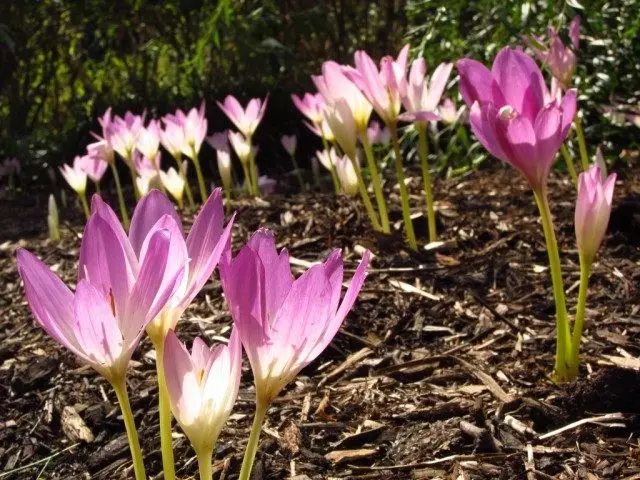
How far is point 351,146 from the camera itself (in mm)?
2254

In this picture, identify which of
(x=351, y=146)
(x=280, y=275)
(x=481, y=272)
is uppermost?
(x=280, y=275)

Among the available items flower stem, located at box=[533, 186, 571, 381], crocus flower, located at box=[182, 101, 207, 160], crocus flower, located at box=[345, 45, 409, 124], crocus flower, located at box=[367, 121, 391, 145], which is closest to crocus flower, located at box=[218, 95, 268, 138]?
crocus flower, located at box=[182, 101, 207, 160]

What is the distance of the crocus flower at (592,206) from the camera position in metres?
1.42

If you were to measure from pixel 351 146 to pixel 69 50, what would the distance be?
22.7 ft

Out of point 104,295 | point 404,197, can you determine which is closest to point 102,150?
point 404,197

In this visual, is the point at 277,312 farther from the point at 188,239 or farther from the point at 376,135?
the point at 376,135

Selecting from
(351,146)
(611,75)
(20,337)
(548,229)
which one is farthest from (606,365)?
(611,75)

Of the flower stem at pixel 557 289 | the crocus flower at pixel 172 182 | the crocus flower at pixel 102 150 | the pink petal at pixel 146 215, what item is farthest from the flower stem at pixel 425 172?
the pink petal at pixel 146 215

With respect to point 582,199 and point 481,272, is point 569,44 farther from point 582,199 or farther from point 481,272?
point 582,199

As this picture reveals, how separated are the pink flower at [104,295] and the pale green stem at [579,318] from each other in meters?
0.90

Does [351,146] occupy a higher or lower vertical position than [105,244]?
lower

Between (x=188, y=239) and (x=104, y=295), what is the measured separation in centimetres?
13

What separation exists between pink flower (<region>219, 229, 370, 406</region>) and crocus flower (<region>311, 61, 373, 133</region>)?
4.46ft

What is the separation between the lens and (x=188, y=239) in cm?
94
